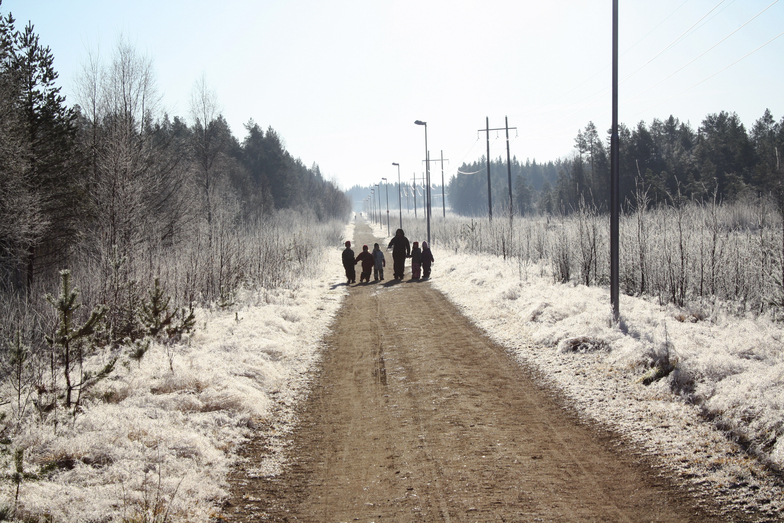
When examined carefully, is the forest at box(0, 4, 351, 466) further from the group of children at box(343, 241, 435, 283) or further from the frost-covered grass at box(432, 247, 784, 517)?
the frost-covered grass at box(432, 247, 784, 517)

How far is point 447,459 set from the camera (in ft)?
14.8

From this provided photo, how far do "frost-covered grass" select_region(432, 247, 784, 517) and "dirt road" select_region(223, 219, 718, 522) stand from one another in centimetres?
40

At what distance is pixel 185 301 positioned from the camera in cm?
1178

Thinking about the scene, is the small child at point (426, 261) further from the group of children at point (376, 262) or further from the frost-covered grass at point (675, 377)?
the frost-covered grass at point (675, 377)

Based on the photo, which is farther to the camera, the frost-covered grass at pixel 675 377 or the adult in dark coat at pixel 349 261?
the adult in dark coat at pixel 349 261

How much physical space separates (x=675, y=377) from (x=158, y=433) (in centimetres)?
571

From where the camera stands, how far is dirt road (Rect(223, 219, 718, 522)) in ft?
12.1

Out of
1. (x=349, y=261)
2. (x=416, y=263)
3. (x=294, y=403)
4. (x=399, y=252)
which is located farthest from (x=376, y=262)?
(x=294, y=403)

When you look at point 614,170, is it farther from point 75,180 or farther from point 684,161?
point 684,161

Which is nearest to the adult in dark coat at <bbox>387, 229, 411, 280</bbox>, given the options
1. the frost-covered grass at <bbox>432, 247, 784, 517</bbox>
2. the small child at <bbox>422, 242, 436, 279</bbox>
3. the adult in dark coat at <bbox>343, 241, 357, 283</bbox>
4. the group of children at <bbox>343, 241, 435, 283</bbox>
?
the group of children at <bbox>343, 241, 435, 283</bbox>

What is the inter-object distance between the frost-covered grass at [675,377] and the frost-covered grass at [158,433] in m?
3.73

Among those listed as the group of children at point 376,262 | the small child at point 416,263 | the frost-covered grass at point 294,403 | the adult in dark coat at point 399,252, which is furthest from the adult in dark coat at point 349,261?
the frost-covered grass at point 294,403

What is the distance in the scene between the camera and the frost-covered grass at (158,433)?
11.7ft

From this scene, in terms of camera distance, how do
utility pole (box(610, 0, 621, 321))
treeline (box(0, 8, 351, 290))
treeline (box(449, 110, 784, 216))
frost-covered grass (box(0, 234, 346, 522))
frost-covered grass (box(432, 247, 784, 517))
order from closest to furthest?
1. frost-covered grass (box(0, 234, 346, 522))
2. frost-covered grass (box(432, 247, 784, 517))
3. utility pole (box(610, 0, 621, 321))
4. treeline (box(0, 8, 351, 290))
5. treeline (box(449, 110, 784, 216))
